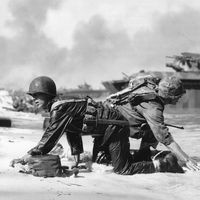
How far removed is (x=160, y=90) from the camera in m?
5.12

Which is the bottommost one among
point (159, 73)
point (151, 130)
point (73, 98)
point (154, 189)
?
point (154, 189)

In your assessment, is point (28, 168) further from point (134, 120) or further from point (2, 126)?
point (2, 126)

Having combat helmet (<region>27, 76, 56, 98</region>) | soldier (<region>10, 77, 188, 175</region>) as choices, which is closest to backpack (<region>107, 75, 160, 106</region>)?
soldier (<region>10, 77, 188, 175</region>)

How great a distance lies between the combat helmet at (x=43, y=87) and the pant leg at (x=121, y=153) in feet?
2.57

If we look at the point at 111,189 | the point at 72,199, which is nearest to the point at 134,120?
the point at 111,189

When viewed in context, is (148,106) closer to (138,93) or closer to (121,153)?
(138,93)

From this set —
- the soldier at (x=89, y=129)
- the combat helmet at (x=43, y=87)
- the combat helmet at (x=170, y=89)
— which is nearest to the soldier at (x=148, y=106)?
the combat helmet at (x=170, y=89)

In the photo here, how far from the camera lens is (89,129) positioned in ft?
15.5

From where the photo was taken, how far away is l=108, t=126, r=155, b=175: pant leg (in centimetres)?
481

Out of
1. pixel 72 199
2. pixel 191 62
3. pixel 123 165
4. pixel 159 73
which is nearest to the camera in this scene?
pixel 72 199

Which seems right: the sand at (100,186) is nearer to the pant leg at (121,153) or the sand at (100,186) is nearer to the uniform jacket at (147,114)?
the pant leg at (121,153)

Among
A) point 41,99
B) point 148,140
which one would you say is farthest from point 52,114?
point 148,140

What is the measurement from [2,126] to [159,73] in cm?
1403

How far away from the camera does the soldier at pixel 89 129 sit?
4.43 m
